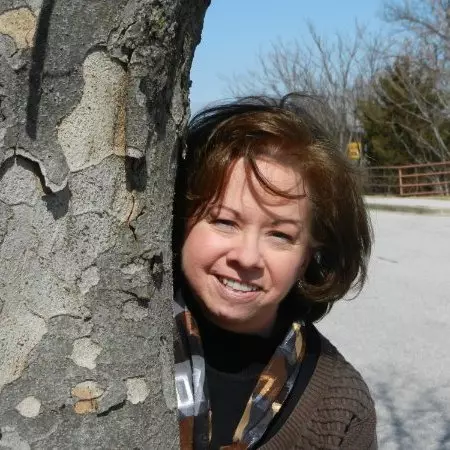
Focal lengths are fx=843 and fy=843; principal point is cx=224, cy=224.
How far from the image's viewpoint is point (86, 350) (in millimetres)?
1083

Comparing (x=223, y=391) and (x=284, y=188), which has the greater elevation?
(x=284, y=188)

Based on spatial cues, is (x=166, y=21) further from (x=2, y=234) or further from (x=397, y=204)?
(x=397, y=204)

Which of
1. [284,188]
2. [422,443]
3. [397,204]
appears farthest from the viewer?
[397,204]

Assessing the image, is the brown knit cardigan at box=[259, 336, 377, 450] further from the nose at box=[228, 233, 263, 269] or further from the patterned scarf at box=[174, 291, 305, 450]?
the nose at box=[228, 233, 263, 269]

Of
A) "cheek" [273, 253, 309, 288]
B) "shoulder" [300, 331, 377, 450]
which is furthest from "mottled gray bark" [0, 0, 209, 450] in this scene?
"shoulder" [300, 331, 377, 450]

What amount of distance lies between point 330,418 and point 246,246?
1.36 feet

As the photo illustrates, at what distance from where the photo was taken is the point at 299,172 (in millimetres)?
1683

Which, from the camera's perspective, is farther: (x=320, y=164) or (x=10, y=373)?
(x=320, y=164)

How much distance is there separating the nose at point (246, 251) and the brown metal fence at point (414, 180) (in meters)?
18.8

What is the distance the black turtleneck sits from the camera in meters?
1.69

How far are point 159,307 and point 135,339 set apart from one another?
0.07m

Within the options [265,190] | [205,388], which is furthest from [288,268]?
[205,388]

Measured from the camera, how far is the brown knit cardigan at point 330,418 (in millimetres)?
1685

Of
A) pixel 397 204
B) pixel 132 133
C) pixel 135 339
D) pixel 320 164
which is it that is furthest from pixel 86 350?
pixel 397 204
